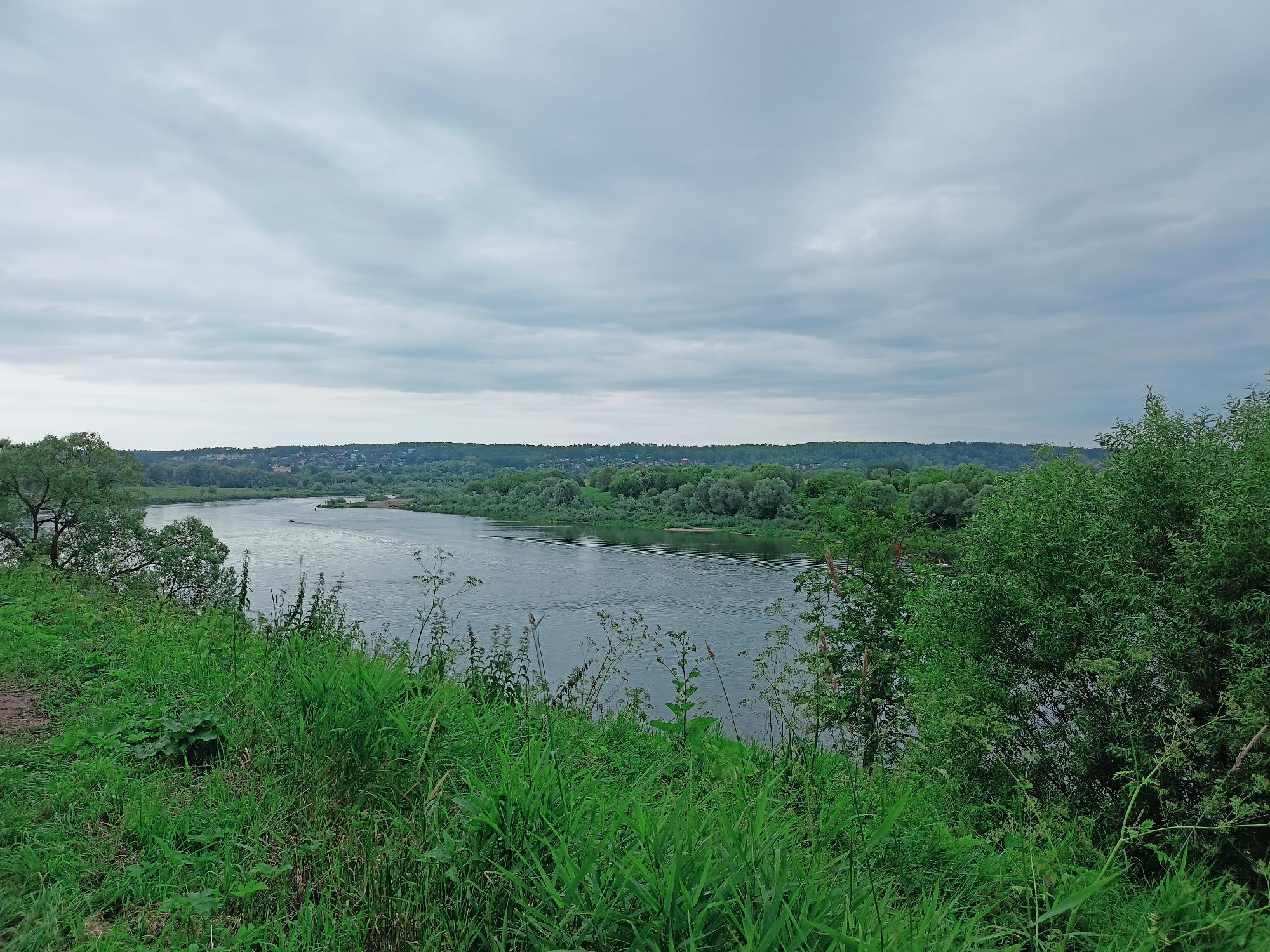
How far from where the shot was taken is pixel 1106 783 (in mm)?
7660

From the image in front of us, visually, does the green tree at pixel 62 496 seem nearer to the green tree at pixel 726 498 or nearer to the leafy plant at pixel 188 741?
the leafy plant at pixel 188 741

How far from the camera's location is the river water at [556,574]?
70.0 feet

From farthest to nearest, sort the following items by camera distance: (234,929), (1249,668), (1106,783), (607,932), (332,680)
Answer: (1106,783)
(1249,668)
(332,680)
(234,929)
(607,932)

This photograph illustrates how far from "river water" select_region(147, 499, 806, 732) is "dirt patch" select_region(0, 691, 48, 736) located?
3193mm

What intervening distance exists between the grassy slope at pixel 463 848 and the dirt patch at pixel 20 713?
0.11m

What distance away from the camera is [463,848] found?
2174mm

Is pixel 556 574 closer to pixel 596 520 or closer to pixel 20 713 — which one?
pixel 596 520

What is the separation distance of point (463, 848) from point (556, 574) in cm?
3572

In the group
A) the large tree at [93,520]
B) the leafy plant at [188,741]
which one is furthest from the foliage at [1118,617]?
the large tree at [93,520]

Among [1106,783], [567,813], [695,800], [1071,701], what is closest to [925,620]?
[1071,701]

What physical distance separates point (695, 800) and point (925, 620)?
8.89 meters

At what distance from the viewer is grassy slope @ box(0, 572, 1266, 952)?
1885 millimetres

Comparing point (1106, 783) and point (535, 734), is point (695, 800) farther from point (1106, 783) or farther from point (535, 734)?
point (1106, 783)

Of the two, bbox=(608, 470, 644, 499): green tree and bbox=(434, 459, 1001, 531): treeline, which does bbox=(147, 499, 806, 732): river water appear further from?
bbox=(608, 470, 644, 499): green tree
